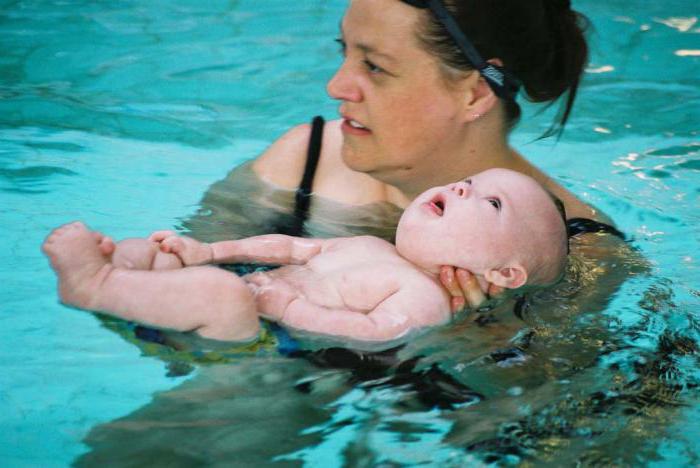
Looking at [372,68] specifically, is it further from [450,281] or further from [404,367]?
[404,367]

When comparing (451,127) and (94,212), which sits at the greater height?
(451,127)

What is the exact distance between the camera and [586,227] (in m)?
4.00

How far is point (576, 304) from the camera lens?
11.8ft

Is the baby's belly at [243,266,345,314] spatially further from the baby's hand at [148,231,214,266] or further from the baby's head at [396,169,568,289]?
the baby's head at [396,169,568,289]

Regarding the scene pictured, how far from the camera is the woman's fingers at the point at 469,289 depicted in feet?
11.2

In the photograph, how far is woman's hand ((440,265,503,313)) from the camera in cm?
338

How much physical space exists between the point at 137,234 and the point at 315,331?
1709 millimetres

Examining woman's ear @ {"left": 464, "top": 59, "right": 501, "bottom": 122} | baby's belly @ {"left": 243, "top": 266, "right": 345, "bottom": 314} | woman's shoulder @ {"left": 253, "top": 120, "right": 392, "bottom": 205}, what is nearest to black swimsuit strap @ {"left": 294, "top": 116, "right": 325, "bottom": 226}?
woman's shoulder @ {"left": 253, "top": 120, "right": 392, "bottom": 205}

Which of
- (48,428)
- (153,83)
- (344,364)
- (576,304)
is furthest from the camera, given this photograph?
(153,83)

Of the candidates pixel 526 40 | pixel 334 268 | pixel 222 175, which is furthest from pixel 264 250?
pixel 222 175

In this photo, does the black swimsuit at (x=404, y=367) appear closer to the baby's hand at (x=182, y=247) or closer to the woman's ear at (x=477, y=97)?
the baby's hand at (x=182, y=247)

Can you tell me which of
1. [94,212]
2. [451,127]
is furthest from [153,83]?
[451,127]

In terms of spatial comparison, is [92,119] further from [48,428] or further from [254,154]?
[48,428]

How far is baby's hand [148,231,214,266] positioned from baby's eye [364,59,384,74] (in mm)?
1007
